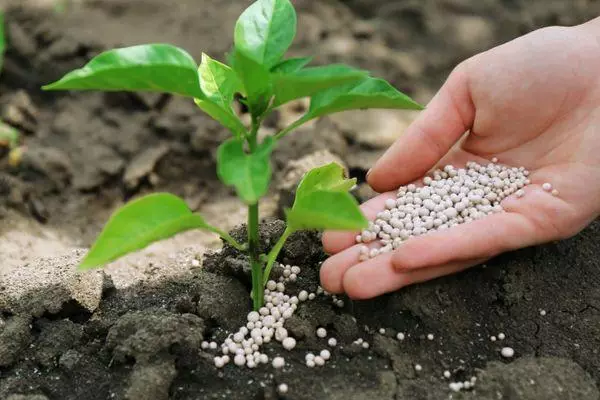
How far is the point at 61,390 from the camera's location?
156cm

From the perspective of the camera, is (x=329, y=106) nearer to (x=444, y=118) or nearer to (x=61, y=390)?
(x=444, y=118)

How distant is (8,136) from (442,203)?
188 cm

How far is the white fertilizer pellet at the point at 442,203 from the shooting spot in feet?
5.67

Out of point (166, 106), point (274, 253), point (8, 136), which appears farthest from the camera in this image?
point (166, 106)

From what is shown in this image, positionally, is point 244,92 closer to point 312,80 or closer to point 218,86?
point 218,86

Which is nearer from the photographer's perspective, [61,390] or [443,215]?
[61,390]

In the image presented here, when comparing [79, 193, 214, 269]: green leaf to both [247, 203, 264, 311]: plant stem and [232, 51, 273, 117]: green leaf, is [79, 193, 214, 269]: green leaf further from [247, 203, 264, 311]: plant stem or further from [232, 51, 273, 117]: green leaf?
[232, 51, 273, 117]: green leaf

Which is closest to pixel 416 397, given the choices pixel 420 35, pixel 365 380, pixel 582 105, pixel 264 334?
pixel 365 380

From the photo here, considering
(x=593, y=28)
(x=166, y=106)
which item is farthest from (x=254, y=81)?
(x=166, y=106)

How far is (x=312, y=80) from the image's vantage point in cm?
128

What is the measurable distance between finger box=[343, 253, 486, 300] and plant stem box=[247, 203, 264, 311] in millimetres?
206

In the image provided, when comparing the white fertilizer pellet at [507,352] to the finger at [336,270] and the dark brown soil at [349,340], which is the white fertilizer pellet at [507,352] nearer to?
the dark brown soil at [349,340]

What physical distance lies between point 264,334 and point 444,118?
800mm

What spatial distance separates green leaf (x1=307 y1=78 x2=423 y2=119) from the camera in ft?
4.55
